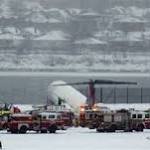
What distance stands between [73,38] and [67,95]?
49.2 m

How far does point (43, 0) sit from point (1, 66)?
18.7 m

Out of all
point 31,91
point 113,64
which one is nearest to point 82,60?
point 113,64

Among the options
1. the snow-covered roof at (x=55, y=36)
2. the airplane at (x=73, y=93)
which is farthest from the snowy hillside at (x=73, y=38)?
the airplane at (x=73, y=93)

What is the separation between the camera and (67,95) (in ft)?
154

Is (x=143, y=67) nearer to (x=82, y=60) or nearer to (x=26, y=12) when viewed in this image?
(x=82, y=60)

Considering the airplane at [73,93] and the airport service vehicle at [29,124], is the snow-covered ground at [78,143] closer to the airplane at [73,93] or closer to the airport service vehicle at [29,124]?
the airport service vehicle at [29,124]

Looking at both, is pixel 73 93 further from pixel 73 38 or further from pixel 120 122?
pixel 73 38

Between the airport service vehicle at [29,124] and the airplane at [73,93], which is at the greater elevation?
the airplane at [73,93]

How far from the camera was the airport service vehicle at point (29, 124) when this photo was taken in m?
21.7

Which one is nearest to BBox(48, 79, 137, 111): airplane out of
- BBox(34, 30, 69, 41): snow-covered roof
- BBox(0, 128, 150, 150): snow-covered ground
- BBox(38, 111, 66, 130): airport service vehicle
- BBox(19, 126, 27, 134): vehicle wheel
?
BBox(38, 111, 66, 130): airport service vehicle

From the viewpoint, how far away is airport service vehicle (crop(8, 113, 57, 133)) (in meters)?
21.7

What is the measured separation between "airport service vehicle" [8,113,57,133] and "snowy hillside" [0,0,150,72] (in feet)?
211

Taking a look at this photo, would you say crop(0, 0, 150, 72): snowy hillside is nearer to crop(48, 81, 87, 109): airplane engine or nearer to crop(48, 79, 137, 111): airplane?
crop(48, 81, 87, 109): airplane engine

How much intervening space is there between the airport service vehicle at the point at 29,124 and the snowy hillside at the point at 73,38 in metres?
64.2
